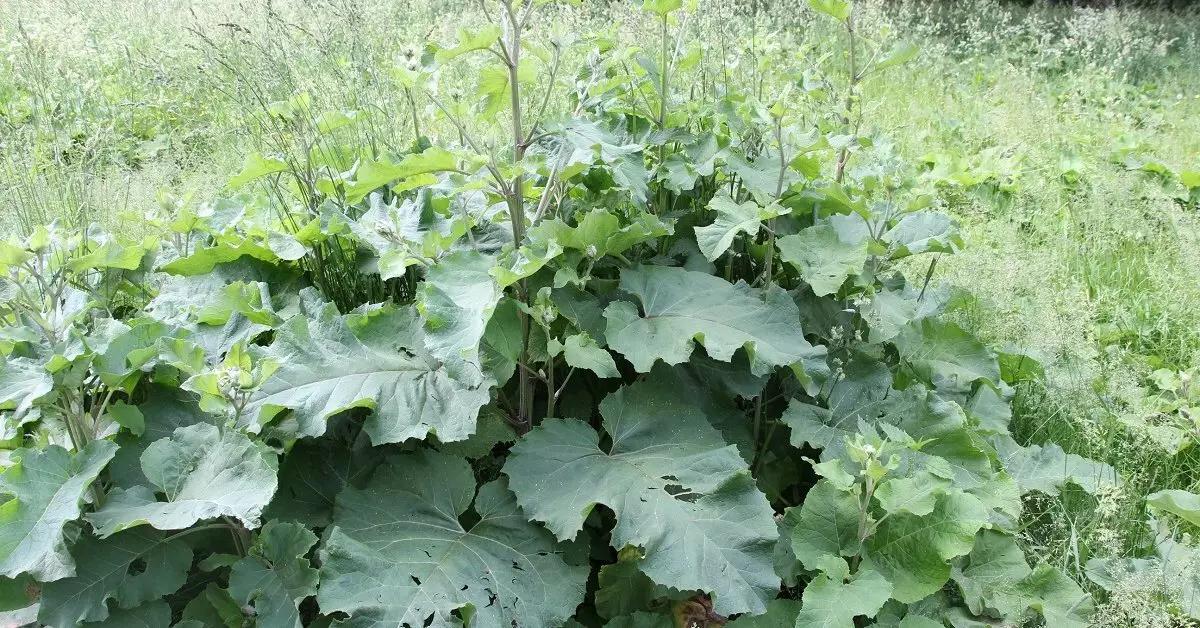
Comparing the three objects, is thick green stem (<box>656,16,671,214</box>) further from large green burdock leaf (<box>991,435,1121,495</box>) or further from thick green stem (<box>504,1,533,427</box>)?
large green burdock leaf (<box>991,435,1121,495</box>)

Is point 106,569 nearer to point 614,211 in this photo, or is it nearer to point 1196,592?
point 614,211

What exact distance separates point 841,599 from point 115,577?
4.37 ft

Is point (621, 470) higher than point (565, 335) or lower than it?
lower

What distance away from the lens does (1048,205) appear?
405 centimetres

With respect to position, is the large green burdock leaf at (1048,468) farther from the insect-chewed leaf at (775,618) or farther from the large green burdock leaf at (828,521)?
the insect-chewed leaf at (775,618)

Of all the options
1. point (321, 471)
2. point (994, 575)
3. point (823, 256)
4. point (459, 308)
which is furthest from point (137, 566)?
point (994, 575)

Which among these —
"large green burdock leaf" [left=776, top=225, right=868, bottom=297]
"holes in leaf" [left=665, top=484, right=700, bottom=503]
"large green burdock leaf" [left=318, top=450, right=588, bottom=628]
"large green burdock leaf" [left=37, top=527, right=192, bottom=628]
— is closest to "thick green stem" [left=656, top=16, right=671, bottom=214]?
"large green burdock leaf" [left=776, top=225, right=868, bottom=297]

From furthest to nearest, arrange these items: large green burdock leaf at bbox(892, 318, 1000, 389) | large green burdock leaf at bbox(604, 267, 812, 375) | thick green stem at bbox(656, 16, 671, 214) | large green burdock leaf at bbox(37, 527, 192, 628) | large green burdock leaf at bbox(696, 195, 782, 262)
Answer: large green burdock leaf at bbox(892, 318, 1000, 389) → thick green stem at bbox(656, 16, 671, 214) → large green burdock leaf at bbox(696, 195, 782, 262) → large green burdock leaf at bbox(604, 267, 812, 375) → large green burdock leaf at bbox(37, 527, 192, 628)

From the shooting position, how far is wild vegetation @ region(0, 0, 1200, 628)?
162 centimetres

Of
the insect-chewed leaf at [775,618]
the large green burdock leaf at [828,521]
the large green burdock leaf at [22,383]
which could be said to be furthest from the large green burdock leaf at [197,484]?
Result: the large green burdock leaf at [828,521]

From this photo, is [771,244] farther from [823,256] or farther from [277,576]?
[277,576]

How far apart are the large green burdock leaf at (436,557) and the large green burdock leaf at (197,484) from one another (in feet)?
0.58

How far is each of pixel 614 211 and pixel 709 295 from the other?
15.7 inches

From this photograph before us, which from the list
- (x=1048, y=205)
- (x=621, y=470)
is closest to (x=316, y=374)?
(x=621, y=470)
